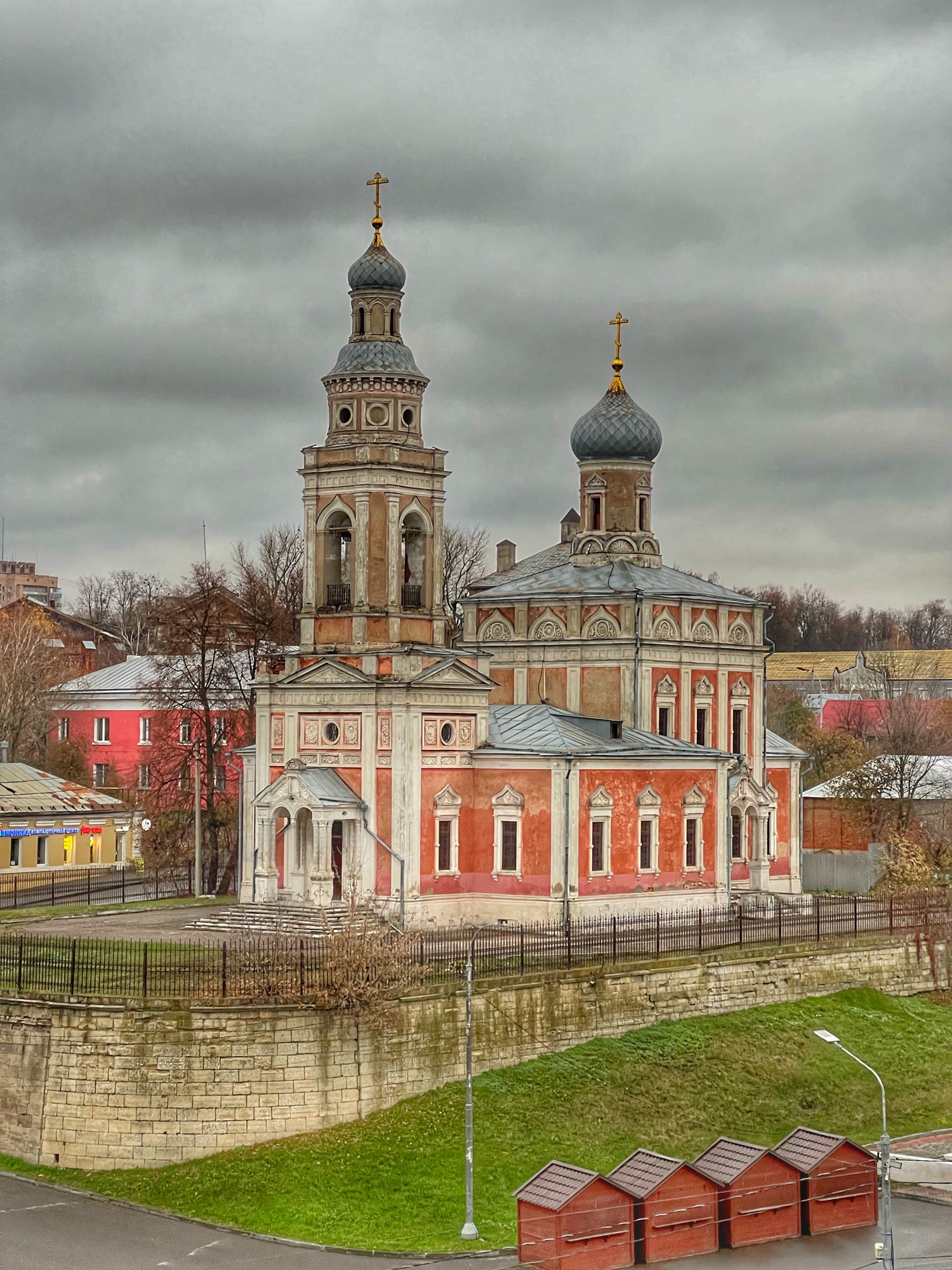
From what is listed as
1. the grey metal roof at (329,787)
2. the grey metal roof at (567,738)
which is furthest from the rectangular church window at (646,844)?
the grey metal roof at (329,787)

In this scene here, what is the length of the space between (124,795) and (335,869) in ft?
72.1

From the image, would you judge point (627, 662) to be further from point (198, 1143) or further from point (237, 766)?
point (198, 1143)

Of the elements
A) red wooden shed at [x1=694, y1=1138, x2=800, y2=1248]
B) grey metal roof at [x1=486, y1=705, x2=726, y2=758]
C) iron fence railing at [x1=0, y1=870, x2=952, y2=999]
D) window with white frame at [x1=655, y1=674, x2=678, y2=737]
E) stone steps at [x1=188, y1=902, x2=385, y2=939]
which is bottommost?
red wooden shed at [x1=694, y1=1138, x2=800, y2=1248]

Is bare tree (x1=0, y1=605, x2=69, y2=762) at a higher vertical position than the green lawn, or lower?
higher

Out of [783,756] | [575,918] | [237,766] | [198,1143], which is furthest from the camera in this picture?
[237,766]

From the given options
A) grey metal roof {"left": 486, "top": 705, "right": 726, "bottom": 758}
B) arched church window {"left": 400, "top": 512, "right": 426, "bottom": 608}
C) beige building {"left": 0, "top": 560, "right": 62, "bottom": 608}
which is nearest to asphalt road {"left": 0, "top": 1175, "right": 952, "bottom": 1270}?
grey metal roof {"left": 486, "top": 705, "right": 726, "bottom": 758}

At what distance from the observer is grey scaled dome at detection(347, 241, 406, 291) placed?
44.0 metres

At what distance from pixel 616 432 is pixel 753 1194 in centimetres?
2661

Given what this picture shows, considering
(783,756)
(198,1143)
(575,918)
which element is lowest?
(198,1143)

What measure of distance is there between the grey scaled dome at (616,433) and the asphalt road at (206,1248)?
26.0 meters

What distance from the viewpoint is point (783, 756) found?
51.6 metres

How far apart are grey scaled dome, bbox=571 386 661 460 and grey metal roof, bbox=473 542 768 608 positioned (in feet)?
10.1

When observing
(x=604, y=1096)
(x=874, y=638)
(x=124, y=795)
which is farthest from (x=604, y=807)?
(x=874, y=638)

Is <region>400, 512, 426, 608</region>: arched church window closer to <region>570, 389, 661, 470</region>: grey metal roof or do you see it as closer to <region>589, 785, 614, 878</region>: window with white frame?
<region>589, 785, 614, 878</region>: window with white frame
